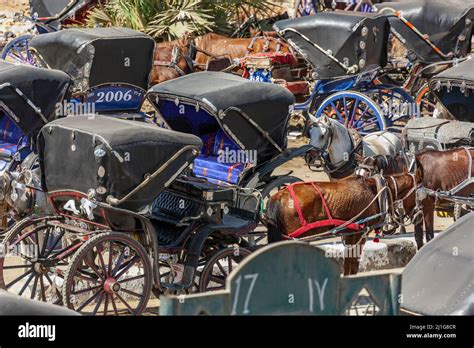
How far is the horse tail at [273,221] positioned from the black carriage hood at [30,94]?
9.56 ft

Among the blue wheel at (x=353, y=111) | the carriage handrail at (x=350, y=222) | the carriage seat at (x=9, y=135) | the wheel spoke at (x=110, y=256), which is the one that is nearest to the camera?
the wheel spoke at (x=110, y=256)

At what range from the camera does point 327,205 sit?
375 inches

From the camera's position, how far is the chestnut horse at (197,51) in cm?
1617

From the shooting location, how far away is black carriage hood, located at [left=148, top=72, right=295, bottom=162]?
391 inches

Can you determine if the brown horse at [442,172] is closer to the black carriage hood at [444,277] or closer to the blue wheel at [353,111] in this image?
the blue wheel at [353,111]

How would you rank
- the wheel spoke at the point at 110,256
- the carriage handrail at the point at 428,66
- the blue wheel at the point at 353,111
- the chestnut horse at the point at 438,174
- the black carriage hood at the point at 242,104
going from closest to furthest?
the wheel spoke at the point at 110,256 < the black carriage hood at the point at 242,104 < the chestnut horse at the point at 438,174 < the blue wheel at the point at 353,111 < the carriage handrail at the point at 428,66

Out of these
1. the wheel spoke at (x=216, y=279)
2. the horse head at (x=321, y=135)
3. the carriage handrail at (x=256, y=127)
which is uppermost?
the carriage handrail at (x=256, y=127)

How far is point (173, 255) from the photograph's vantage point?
30.0ft

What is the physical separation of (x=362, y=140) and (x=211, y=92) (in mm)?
2611

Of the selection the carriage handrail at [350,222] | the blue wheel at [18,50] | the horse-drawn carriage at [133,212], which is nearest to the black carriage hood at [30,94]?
the horse-drawn carriage at [133,212]

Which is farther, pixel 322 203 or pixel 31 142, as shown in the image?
pixel 31 142
